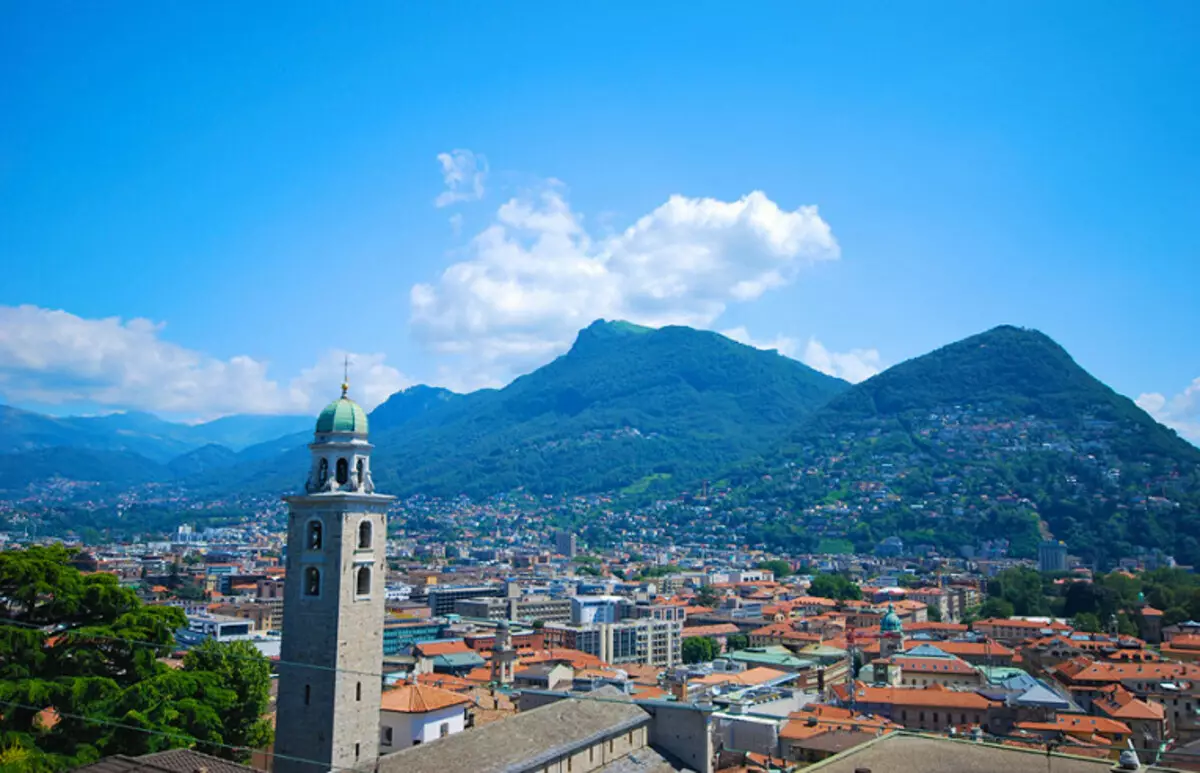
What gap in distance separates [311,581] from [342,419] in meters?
3.56

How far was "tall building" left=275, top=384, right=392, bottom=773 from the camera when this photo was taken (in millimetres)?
19531

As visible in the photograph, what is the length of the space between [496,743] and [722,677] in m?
36.9

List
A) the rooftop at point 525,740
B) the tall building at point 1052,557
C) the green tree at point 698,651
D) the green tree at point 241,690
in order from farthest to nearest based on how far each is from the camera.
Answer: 1. the tall building at point 1052,557
2. the green tree at point 698,651
3. the green tree at point 241,690
4. the rooftop at point 525,740

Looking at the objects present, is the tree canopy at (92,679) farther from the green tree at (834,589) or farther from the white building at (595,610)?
the green tree at (834,589)

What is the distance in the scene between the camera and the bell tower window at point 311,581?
20.2m

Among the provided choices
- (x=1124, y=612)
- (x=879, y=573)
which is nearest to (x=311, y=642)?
(x=1124, y=612)

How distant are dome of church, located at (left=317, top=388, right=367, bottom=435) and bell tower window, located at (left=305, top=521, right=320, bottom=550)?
6.76ft

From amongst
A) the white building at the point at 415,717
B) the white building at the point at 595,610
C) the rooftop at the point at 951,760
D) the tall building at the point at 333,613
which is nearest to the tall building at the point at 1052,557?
the white building at the point at 595,610

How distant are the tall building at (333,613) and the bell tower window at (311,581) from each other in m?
0.02

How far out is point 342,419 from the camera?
2131cm

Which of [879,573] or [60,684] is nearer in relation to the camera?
[60,684]

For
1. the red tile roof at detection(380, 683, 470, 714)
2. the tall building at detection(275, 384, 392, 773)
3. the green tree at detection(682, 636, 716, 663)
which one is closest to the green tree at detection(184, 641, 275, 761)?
the red tile roof at detection(380, 683, 470, 714)

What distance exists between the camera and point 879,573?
15112 cm

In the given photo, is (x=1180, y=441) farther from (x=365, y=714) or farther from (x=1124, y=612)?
(x=365, y=714)
